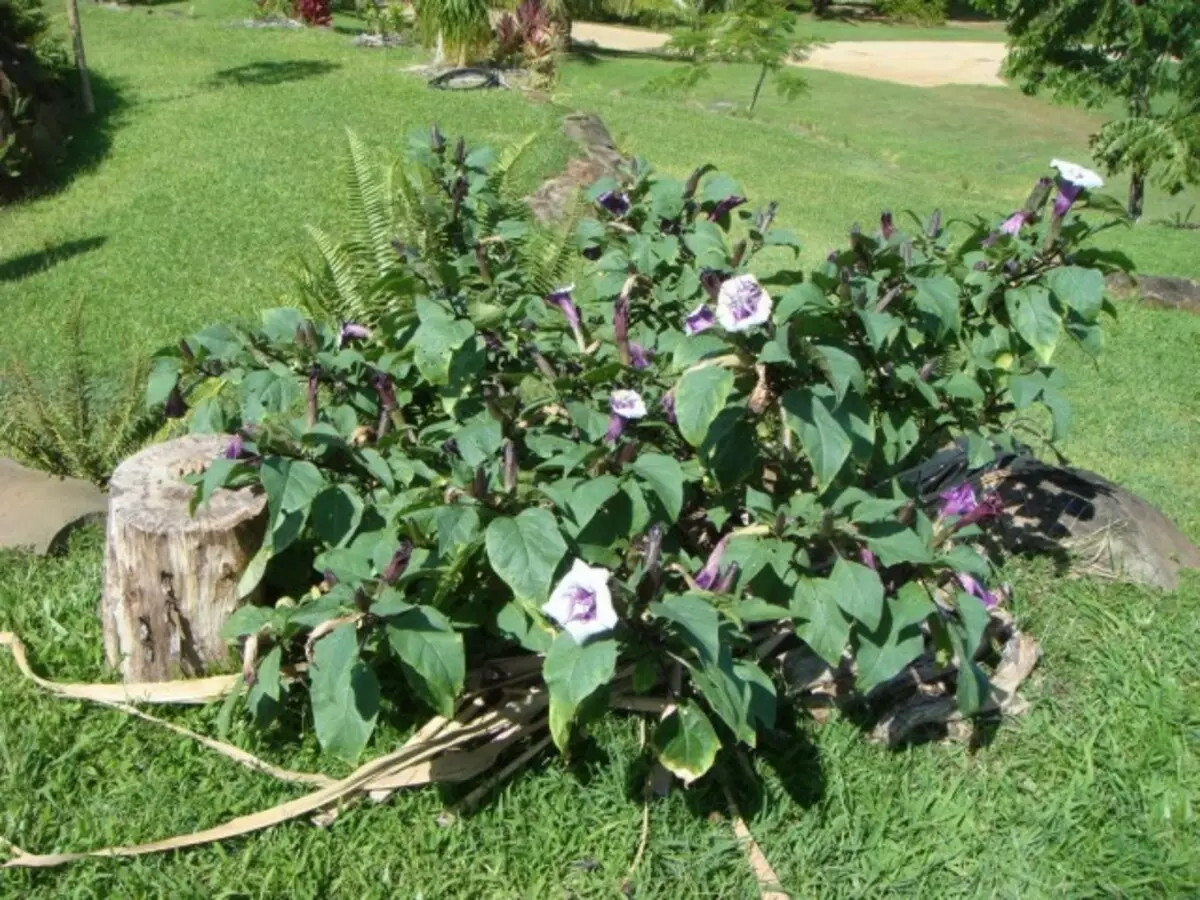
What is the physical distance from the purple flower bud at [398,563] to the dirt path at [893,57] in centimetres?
2120

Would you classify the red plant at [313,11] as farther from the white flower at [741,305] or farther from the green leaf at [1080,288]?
the white flower at [741,305]

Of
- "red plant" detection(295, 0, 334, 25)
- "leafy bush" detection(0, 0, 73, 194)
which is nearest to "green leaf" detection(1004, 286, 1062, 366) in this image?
"leafy bush" detection(0, 0, 73, 194)

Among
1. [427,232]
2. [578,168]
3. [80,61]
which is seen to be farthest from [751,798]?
[80,61]

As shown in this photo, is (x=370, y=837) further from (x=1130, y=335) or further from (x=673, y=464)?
(x=1130, y=335)

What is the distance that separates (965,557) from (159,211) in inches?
266

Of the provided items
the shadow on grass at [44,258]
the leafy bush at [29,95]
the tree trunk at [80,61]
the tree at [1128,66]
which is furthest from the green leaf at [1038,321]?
the tree at [1128,66]

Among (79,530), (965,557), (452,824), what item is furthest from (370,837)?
(79,530)

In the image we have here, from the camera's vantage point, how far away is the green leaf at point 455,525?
2180 mm

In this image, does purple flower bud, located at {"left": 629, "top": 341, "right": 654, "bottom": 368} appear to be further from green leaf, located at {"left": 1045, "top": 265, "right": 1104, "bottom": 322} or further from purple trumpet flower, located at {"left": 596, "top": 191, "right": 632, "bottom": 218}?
green leaf, located at {"left": 1045, "top": 265, "right": 1104, "bottom": 322}

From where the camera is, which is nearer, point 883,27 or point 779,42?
point 779,42

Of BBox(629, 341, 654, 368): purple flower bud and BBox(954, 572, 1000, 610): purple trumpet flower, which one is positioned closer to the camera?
BBox(954, 572, 1000, 610): purple trumpet flower

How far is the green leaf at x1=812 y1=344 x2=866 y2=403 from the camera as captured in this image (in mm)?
2135

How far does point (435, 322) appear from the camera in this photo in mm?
2457

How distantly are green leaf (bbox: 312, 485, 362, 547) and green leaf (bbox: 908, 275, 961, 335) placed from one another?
1.20 m
